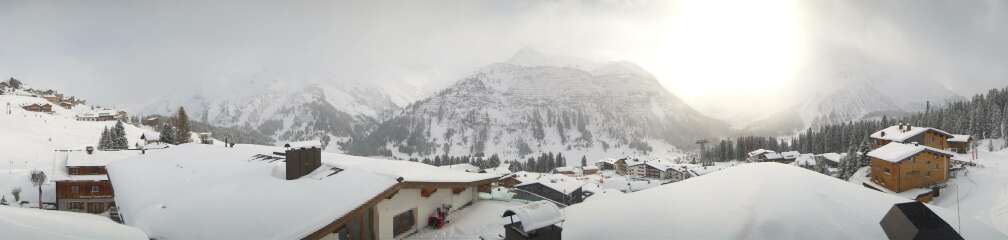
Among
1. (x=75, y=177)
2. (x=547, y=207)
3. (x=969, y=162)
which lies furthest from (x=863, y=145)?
(x=75, y=177)

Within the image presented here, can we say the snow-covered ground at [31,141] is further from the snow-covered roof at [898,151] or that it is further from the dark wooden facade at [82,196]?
the snow-covered roof at [898,151]

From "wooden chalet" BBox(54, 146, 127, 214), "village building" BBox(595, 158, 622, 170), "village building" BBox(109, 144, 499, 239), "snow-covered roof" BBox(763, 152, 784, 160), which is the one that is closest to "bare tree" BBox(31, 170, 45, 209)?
"wooden chalet" BBox(54, 146, 127, 214)

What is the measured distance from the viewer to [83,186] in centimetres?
3675

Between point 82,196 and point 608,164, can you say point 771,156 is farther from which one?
point 82,196

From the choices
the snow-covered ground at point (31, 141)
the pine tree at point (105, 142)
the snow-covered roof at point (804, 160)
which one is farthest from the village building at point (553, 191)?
the snow-covered roof at point (804, 160)

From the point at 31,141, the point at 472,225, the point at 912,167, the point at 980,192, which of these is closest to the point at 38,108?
the point at 31,141

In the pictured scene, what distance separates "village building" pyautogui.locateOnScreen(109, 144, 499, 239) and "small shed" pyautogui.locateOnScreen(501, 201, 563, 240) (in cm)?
603

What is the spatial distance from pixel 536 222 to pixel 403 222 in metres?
9.97

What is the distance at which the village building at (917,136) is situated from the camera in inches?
2576

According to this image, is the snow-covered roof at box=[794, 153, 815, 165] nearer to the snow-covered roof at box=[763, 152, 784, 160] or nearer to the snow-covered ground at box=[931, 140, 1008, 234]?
the snow-covered roof at box=[763, 152, 784, 160]

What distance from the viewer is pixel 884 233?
7488 mm

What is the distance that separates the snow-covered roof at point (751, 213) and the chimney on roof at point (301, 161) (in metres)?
9.81

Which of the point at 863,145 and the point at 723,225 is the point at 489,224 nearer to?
the point at 723,225

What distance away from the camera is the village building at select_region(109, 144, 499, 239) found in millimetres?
11711
